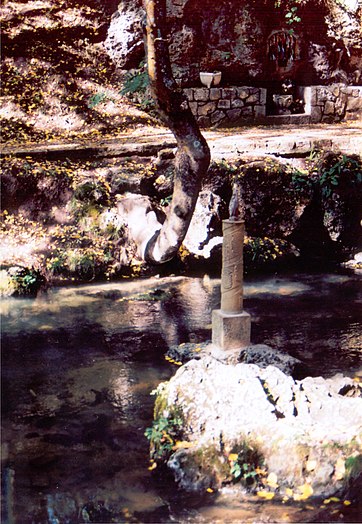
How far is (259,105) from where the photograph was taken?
17.1 metres

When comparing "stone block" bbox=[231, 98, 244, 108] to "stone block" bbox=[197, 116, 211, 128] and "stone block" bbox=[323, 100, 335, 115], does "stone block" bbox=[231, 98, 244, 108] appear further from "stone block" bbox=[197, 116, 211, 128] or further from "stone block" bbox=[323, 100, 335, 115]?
"stone block" bbox=[323, 100, 335, 115]

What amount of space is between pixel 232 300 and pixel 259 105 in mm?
10840

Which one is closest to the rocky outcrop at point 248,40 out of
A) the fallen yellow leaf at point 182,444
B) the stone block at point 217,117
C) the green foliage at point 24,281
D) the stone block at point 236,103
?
the stone block at point 236,103

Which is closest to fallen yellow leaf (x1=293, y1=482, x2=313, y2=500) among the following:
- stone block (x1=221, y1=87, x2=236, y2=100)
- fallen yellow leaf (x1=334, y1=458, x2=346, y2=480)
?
fallen yellow leaf (x1=334, y1=458, x2=346, y2=480)

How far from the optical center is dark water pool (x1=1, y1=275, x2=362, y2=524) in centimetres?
501

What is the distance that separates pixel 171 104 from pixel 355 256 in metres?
5.02

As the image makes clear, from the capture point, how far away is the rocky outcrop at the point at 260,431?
5.09 metres

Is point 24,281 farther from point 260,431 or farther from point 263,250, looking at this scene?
point 260,431

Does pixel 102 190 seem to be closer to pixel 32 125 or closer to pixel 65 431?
pixel 32 125

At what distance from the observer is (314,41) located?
1853cm

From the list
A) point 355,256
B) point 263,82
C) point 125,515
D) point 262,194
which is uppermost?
point 263,82

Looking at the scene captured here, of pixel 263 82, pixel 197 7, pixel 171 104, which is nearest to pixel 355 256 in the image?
pixel 171 104

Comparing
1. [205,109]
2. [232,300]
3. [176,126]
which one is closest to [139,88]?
[205,109]

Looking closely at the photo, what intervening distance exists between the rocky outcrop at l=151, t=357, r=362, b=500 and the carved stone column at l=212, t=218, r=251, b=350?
1316mm
